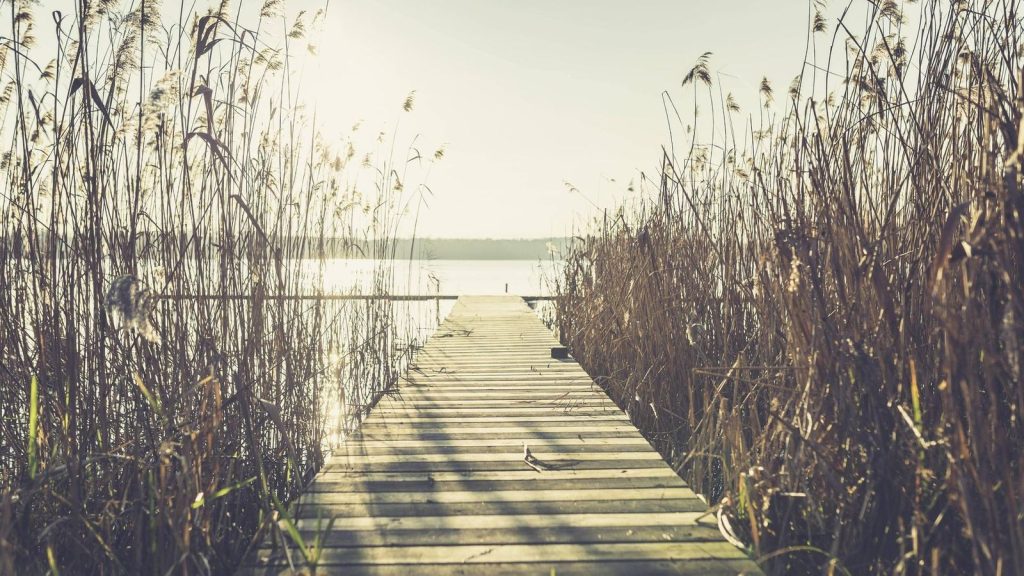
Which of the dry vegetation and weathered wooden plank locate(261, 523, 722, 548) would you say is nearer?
the dry vegetation

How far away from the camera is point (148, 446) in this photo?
1492mm

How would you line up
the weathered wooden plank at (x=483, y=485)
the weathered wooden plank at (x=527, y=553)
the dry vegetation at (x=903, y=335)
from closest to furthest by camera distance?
the dry vegetation at (x=903, y=335)
the weathered wooden plank at (x=527, y=553)
the weathered wooden plank at (x=483, y=485)

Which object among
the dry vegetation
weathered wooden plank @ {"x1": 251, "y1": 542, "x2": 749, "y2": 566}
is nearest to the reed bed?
weathered wooden plank @ {"x1": 251, "y1": 542, "x2": 749, "y2": 566}

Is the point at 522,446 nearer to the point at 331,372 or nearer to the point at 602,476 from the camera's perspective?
the point at 602,476

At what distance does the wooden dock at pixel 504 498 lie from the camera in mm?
1303

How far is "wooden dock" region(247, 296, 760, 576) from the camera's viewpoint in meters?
1.30

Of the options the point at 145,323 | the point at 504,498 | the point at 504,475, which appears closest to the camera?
the point at 145,323

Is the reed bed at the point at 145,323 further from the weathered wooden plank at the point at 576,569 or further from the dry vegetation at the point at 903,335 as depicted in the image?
the dry vegetation at the point at 903,335

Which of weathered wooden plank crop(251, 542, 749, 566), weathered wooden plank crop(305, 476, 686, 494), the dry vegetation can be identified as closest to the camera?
the dry vegetation

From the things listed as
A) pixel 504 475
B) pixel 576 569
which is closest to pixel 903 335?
pixel 576 569

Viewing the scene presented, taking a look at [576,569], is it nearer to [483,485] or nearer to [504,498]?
[504,498]

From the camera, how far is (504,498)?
162cm

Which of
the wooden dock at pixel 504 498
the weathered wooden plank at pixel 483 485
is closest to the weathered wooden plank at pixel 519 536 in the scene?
the wooden dock at pixel 504 498

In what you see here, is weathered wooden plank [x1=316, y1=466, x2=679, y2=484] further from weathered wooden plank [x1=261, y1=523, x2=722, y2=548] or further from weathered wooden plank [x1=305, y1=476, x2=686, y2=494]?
weathered wooden plank [x1=261, y1=523, x2=722, y2=548]
